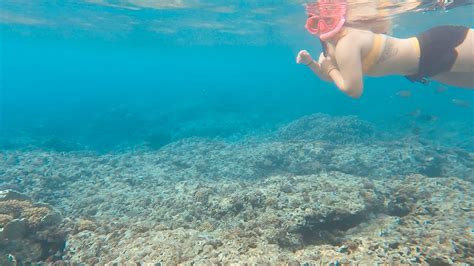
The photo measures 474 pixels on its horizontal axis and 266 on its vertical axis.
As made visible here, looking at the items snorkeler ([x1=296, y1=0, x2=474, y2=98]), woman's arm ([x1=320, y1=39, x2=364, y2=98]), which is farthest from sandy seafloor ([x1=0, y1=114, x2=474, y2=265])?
snorkeler ([x1=296, y1=0, x2=474, y2=98])

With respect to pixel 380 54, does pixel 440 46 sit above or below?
above

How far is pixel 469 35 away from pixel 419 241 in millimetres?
3049

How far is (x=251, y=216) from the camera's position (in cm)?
641

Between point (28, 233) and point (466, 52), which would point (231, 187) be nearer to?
point (28, 233)

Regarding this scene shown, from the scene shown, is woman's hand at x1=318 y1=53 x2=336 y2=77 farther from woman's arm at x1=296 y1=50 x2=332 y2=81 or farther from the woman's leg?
the woman's leg

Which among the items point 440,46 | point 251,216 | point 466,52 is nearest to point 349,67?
point 440,46

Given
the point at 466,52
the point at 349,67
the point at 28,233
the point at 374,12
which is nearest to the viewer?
the point at 349,67

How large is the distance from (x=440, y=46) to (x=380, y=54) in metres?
0.96

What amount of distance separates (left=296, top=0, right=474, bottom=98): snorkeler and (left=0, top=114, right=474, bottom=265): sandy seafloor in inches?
91.5

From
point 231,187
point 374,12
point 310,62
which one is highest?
point 374,12

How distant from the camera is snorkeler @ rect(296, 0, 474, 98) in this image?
13.5 feet

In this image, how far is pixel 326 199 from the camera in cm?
609

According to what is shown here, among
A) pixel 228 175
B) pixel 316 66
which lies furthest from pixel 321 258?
pixel 228 175

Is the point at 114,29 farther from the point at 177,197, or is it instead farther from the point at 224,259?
the point at 224,259
